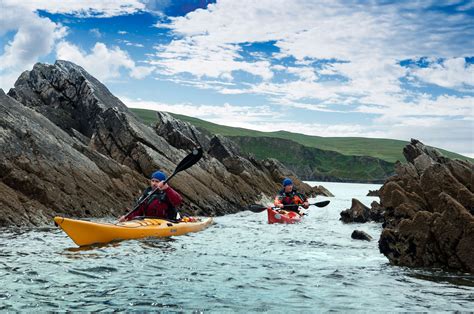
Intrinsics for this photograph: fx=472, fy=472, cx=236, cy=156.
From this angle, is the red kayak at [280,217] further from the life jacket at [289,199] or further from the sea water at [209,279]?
the sea water at [209,279]

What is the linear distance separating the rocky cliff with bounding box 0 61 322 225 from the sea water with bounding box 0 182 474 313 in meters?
4.76

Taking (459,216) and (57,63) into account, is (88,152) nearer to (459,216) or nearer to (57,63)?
(459,216)

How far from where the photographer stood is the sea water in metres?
8.12

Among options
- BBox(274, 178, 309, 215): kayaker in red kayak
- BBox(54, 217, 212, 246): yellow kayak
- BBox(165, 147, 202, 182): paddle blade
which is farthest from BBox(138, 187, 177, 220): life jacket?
BBox(274, 178, 309, 215): kayaker in red kayak

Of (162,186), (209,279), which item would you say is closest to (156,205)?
(162,186)

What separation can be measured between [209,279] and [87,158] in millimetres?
16850

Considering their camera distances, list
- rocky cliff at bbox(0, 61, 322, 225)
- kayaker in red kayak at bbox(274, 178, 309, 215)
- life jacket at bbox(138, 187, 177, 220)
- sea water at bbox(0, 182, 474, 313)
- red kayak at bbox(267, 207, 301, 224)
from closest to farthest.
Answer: sea water at bbox(0, 182, 474, 313), life jacket at bbox(138, 187, 177, 220), rocky cliff at bbox(0, 61, 322, 225), red kayak at bbox(267, 207, 301, 224), kayaker in red kayak at bbox(274, 178, 309, 215)

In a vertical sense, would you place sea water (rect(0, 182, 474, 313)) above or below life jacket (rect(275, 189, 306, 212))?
below

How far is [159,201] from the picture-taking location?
18.4m

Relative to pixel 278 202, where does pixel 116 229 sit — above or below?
below

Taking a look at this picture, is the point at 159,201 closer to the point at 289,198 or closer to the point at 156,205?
the point at 156,205

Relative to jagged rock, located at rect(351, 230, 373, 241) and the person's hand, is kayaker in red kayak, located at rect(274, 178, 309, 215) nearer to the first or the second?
jagged rock, located at rect(351, 230, 373, 241)

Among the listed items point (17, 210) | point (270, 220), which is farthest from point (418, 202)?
point (17, 210)

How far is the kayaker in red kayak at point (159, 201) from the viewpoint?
17922mm
